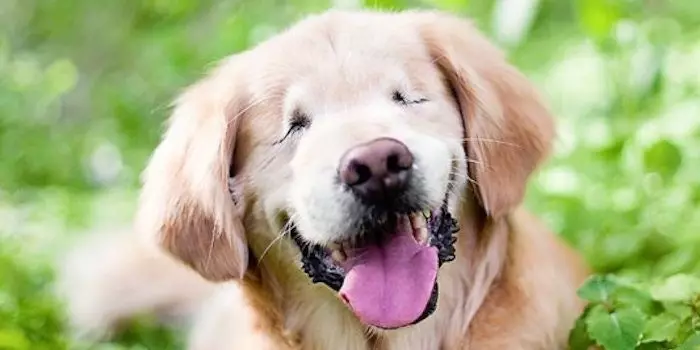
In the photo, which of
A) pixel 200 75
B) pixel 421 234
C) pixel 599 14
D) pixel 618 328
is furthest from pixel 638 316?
pixel 599 14

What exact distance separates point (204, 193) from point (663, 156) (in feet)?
4.72

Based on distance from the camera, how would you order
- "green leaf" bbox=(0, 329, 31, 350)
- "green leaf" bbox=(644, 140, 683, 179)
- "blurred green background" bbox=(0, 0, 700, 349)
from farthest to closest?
"blurred green background" bbox=(0, 0, 700, 349) → "green leaf" bbox=(644, 140, 683, 179) → "green leaf" bbox=(0, 329, 31, 350)

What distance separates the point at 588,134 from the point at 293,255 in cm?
Result: 230

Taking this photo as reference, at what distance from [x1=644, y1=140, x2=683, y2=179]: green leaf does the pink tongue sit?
1.12 meters

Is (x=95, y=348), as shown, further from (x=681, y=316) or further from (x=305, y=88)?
(x=681, y=316)

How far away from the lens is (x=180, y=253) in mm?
2727

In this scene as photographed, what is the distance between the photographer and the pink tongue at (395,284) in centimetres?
251

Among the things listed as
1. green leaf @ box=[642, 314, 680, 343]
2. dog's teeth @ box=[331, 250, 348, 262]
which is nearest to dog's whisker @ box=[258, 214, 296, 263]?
dog's teeth @ box=[331, 250, 348, 262]

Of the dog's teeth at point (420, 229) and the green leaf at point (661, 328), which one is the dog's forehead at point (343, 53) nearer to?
the dog's teeth at point (420, 229)

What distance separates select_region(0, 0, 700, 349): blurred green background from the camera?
362cm

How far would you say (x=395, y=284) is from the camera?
251cm

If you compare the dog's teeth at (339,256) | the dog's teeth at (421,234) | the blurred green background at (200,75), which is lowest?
the blurred green background at (200,75)

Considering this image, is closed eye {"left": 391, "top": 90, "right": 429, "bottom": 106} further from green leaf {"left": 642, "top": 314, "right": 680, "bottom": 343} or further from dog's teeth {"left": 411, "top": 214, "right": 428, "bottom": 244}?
green leaf {"left": 642, "top": 314, "right": 680, "bottom": 343}

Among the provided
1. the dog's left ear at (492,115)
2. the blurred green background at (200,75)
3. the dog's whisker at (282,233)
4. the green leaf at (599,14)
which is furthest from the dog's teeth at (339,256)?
the green leaf at (599,14)
